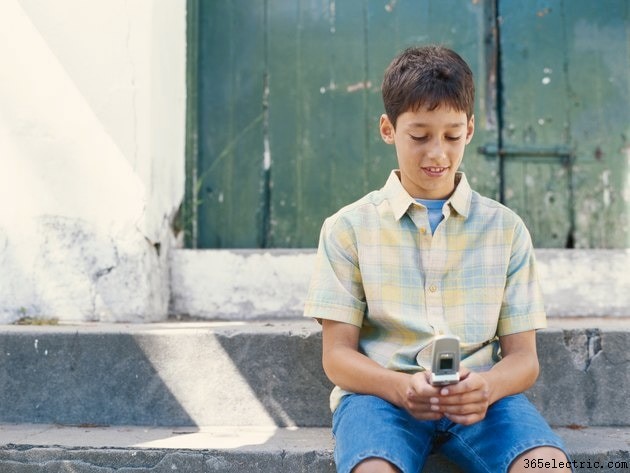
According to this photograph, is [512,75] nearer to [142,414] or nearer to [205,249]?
[205,249]

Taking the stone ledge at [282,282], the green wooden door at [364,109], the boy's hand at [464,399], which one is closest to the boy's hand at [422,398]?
the boy's hand at [464,399]

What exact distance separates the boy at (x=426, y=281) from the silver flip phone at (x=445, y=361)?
144mm

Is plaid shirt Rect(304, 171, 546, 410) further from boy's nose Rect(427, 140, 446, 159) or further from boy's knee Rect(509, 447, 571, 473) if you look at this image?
boy's knee Rect(509, 447, 571, 473)

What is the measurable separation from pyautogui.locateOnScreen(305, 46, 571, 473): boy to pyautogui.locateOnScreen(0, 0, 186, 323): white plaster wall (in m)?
1.05

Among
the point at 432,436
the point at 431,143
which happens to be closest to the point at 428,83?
the point at 431,143

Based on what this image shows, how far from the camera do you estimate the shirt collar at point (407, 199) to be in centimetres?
175

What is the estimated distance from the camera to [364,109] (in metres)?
3.11

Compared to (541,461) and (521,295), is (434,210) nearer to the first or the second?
(521,295)

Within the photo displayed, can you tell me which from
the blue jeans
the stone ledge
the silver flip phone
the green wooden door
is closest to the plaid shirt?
the blue jeans

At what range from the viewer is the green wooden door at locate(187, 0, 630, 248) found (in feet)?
10.2

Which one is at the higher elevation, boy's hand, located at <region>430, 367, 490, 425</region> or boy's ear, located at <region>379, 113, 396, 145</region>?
boy's ear, located at <region>379, 113, 396, 145</region>

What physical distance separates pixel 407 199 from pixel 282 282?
1152 mm

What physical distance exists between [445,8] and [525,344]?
1.92 meters

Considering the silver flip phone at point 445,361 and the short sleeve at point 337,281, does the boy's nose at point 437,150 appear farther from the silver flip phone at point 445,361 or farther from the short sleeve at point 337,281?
the silver flip phone at point 445,361
